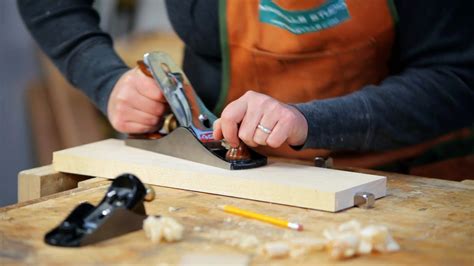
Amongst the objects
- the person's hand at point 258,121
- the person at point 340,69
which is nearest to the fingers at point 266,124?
the person's hand at point 258,121

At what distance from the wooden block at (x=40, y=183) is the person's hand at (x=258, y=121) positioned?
401mm

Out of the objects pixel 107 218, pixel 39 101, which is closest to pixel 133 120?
pixel 107 218

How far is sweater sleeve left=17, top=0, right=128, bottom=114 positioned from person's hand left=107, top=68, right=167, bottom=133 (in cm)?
14

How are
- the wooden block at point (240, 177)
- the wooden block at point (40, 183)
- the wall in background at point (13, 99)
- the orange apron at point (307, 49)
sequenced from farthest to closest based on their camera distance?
the wall in background at point (13, 99) → the orange apron at point (307, 49) → the wooden block at point (40, 183) → the wooden block at point (240, 177)

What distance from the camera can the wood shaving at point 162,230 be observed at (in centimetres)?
133

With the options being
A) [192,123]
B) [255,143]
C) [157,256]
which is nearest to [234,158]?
[255,143]

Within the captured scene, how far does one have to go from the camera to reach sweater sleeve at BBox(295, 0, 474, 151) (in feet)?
6.16

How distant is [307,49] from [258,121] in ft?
1.21

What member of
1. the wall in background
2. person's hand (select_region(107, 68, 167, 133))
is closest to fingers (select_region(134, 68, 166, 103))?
person's hand (select_region(107, 68, 167, 133))

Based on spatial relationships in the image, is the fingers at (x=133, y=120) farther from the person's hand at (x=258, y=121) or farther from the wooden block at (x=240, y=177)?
the person's hand at (x=258, y=121)

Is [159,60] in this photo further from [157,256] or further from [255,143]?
[157,256]

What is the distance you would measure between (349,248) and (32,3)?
1.29 metres

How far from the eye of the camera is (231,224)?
144 centimetres

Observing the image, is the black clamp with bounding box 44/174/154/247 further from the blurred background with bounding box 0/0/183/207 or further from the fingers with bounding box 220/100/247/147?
the blurred background with bounding box 0/0/183/207
